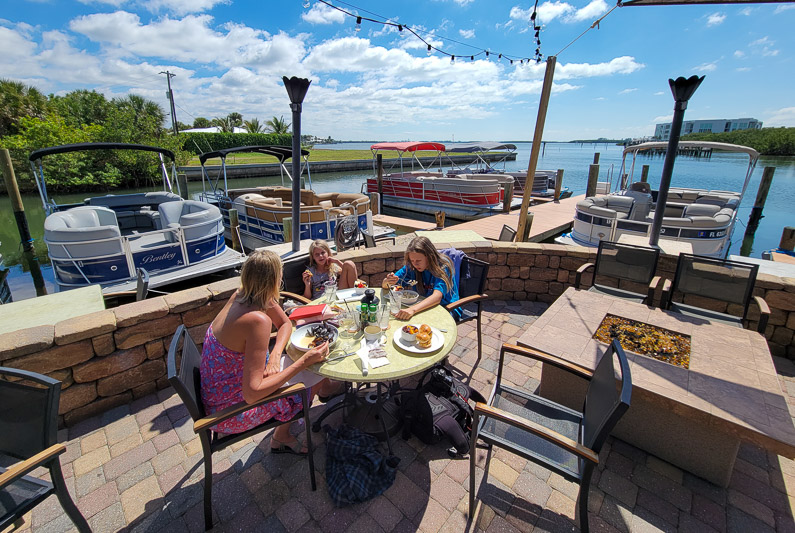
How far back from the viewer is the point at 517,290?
4359 mm

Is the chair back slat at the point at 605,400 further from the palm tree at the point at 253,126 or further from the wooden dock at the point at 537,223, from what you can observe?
the palm tree at the point at 253,126

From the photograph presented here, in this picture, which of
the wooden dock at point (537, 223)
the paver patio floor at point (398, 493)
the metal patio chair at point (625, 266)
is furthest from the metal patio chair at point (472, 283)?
the wooden dock at point (537, 223)

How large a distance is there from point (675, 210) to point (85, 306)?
1107cm

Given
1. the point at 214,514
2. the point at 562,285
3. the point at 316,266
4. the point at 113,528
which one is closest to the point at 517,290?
the point at 562,285

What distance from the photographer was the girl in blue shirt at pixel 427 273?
106 inches

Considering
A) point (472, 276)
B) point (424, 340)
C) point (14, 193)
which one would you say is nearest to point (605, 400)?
point (424, 340)

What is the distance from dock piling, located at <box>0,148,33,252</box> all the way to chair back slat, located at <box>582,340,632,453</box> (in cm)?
1328

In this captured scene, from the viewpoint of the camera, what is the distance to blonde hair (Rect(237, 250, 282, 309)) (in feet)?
5.98

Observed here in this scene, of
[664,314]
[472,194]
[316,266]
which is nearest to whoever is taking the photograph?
[664,314]

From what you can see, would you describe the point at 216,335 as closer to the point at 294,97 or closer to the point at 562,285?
the point at 294,97

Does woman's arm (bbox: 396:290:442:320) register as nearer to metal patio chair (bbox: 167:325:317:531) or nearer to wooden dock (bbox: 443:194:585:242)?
metal patio chair (bbox: 167:325:317:531)

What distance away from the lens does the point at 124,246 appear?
5398mm

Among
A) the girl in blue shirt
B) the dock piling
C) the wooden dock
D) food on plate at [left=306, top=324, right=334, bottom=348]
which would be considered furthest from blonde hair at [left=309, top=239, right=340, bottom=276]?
the dock piling

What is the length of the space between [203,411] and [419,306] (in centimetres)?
144
